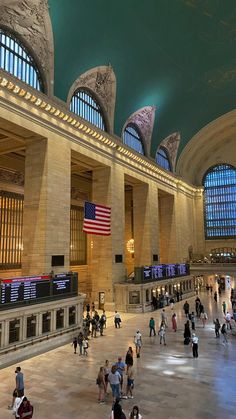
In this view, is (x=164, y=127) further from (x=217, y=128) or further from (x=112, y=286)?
(x=112, y=286)

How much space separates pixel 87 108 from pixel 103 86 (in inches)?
77.3

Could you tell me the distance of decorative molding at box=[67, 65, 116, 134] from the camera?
20.3 metres

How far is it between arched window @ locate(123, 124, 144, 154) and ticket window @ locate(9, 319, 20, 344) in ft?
59.9

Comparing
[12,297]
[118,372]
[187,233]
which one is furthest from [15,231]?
[187,233]

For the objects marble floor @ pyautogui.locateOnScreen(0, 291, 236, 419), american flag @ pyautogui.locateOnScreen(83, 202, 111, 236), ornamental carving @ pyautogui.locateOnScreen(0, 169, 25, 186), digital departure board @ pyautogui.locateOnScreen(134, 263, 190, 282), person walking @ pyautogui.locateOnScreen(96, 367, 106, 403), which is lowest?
marble floor @ pyautogui.locateOnScreen(0, 291, 236, 419)

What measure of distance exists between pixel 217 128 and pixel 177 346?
27.2 metres

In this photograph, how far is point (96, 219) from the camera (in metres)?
18.5

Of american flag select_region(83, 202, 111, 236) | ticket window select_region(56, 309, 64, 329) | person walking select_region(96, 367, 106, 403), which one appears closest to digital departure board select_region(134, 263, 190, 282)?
american flag select_region(83, 202, 111, 236)

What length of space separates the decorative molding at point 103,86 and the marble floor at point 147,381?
46.1ft

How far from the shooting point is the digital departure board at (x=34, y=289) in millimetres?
11531

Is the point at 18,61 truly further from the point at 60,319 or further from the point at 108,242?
the point at 60,319

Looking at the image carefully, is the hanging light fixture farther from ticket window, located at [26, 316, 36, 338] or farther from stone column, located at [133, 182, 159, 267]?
ticket window, located at [26, 316, 36, 338]

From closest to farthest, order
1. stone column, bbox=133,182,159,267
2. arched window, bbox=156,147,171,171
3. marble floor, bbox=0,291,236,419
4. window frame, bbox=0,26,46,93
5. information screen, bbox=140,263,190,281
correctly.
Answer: marble floor, bbox=0,291,236,419 → window frame, bbox=0,26,46,93 → information screen, bbox=140,263,190,281 → stone column, bbox=133,182,159,267 → arched window, bbox=156,147,171,171

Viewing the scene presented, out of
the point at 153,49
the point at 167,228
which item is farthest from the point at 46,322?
the point at 167,228
